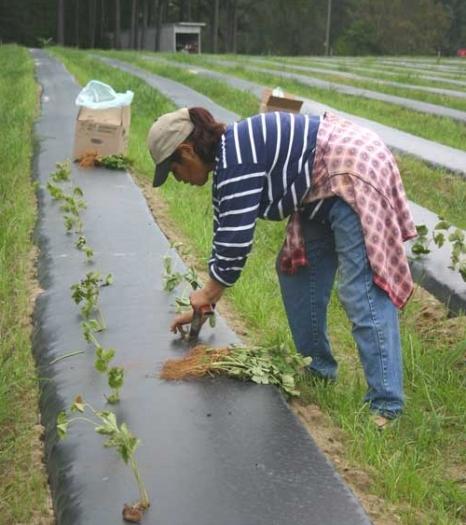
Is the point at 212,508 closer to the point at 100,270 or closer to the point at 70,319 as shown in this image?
the point at 70,319

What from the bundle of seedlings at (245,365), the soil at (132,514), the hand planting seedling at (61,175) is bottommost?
the soil at (132,514)

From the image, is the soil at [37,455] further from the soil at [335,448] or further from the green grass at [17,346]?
the soil at [335,448]

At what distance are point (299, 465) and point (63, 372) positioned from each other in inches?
43.0

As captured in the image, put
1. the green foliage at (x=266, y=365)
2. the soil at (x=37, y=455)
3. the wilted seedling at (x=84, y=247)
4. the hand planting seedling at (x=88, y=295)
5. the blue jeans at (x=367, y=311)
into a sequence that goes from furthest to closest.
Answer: the wilted seedling at (x=84, y=247), the hand planting seedling at (x=88, y=295), the green foliage at (x=266, y=365), the blue jeans at (x=367, y=311), the soil at (x=37, y=455)

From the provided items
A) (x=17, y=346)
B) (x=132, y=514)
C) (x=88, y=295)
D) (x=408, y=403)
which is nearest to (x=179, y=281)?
(x=88, y=295)

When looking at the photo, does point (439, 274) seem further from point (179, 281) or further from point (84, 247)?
point (84, 247)

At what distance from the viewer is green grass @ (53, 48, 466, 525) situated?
2.41 meters

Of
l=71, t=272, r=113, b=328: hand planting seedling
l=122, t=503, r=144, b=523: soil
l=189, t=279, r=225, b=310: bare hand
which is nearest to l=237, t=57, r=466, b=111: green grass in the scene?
l=71, t=272, r=113, b=328: hand planting seedling

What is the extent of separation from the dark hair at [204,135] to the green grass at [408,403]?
999 mm

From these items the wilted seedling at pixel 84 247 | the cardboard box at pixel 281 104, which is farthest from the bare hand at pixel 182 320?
the cardboard box at pixel 281 104

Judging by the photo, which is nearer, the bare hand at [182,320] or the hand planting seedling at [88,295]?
the bare hand at [182,320]

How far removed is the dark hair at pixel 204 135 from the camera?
2621mm

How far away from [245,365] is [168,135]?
2.90ft

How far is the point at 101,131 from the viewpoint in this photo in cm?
677
